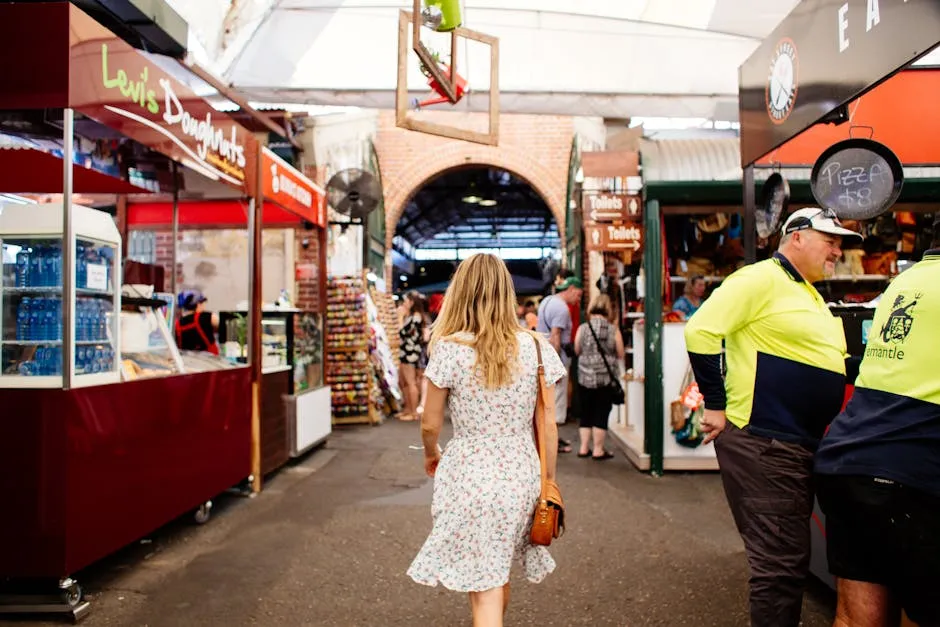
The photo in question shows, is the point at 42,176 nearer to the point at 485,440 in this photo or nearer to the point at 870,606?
the point at 485,440

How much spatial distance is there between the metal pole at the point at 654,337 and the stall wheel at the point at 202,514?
12.7ft

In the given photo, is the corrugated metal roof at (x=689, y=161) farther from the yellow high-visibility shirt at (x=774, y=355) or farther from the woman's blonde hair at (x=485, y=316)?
the woman's blonde hair at (x=485, y=316)

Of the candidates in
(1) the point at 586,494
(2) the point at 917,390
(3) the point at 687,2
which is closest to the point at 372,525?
(1) the point at 586,494

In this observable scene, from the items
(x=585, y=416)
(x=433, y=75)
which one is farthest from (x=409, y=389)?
(x=433, y=75)

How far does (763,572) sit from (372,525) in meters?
3.30

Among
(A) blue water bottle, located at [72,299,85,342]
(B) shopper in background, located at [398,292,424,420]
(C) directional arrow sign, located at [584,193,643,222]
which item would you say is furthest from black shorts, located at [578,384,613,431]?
(A) blue water bottle, located at [72,299,85,342]

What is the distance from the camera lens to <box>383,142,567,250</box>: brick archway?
45.6 ft

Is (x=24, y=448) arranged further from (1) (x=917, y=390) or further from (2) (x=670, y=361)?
(2) (x=670, y=361)

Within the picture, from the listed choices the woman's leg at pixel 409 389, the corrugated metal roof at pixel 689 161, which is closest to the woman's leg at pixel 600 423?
the corrugated metal roof at pixel 689 161

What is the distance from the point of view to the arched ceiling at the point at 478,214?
20125 millimetres

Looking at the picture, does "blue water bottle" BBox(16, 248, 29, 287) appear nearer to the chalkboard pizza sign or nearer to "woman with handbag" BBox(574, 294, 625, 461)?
the chalkboard pizza sign

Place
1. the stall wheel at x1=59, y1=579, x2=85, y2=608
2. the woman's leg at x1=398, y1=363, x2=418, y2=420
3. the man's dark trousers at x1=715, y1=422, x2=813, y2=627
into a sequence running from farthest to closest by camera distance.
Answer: the woman's leg at x1=398, y1=363, x2=418, y2=420, the stall wheel at x1=59, y1=579, x2=85, y2=608, the man's dark trousers at x1=715, y1=422, x2=813, y2=627

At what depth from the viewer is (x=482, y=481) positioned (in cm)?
261

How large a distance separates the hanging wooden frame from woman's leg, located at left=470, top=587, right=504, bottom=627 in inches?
140
